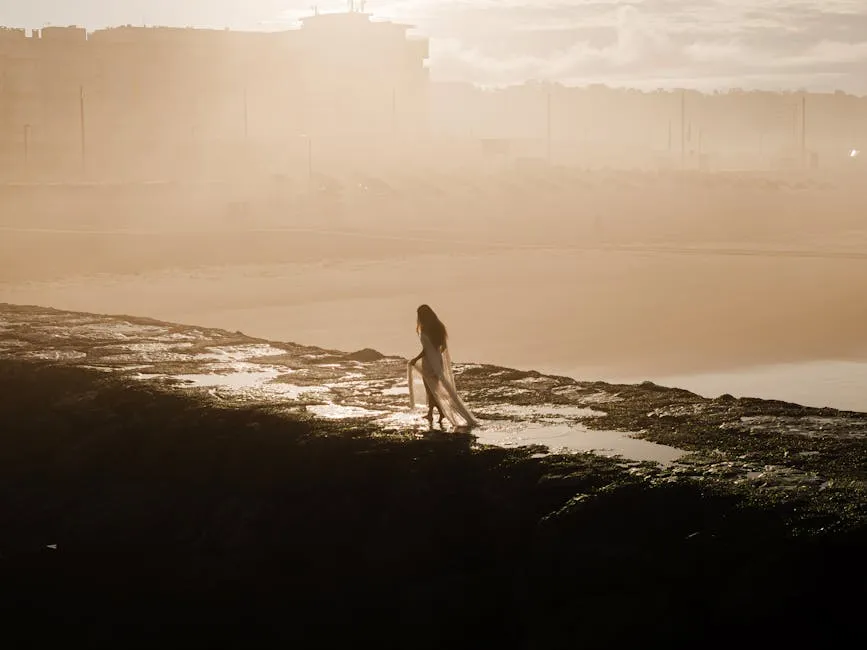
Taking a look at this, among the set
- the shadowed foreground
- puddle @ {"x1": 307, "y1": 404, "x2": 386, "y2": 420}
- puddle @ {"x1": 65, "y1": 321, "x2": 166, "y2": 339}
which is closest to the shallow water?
puddle @ {"x1": 65, "y1": 321, "x2": 166, "y2": 339}

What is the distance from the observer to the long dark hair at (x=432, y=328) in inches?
431

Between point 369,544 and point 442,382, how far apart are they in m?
1.53

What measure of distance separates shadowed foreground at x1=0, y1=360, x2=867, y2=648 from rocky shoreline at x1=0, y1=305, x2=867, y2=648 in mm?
19

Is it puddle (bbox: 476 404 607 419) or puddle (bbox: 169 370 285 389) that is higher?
puddle (bbox: 169 370 285 389)

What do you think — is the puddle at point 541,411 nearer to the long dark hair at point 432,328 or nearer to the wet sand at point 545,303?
the long dark hair at point 432,328

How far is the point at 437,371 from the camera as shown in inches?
430

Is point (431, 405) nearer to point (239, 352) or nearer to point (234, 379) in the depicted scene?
point (234, 379)

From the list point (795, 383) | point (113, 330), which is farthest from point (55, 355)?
point (795, 383)

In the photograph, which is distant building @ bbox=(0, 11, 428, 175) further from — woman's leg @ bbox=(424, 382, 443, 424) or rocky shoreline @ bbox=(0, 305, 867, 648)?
woman's leg @ bbox=(424, 382, 443, 424)

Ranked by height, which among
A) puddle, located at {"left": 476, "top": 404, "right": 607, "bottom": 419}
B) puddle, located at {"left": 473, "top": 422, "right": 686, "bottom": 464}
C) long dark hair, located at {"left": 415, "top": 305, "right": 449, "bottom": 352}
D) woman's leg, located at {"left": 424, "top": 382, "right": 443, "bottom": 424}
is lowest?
puddle, located at {"left": 473, "top": 422, "right": 686, "bottom": 464}

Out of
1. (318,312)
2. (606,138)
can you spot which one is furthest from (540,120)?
(318,312)

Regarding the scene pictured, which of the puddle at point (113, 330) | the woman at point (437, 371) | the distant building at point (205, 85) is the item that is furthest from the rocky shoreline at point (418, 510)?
the distant building at point (205, 85)

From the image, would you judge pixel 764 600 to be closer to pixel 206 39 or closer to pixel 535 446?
pixel 535 446

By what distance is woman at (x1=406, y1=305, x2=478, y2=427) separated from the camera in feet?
35.8
